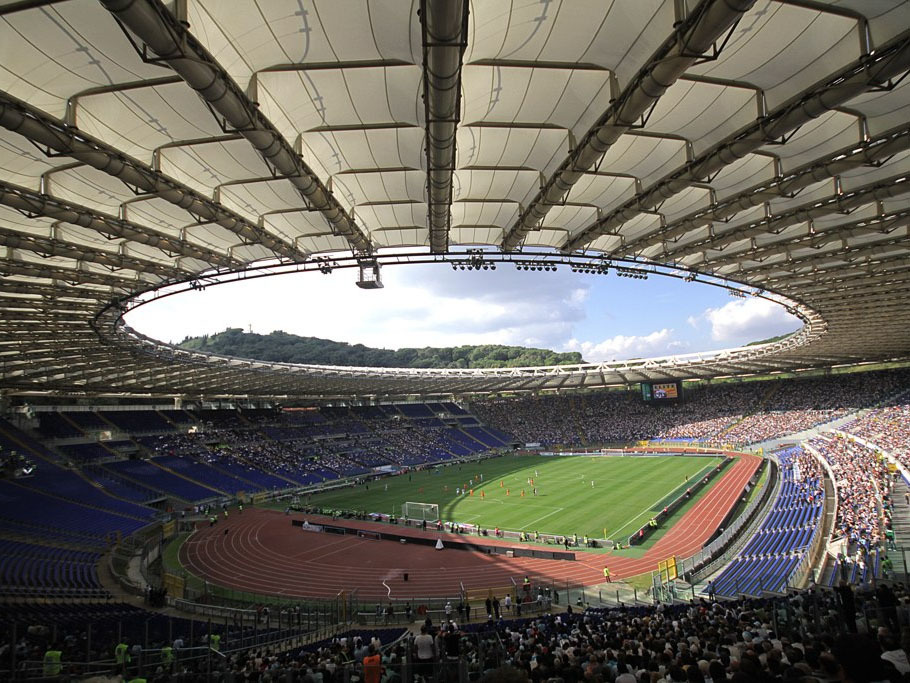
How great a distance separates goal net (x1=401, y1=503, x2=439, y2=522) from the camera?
36.9 metres

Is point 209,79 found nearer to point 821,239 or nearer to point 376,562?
point 821,239

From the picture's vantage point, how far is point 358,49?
7.52m

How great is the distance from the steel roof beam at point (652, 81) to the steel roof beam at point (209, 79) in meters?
5.19

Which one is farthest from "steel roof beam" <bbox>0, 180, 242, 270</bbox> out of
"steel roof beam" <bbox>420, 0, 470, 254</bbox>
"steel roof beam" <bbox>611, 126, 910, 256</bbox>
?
"steel roof beam" <bbox>611, 126, 910, 256</bbox>

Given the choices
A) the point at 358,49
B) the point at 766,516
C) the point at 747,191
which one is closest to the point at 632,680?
the point at 358,49

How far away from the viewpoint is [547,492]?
42.6m

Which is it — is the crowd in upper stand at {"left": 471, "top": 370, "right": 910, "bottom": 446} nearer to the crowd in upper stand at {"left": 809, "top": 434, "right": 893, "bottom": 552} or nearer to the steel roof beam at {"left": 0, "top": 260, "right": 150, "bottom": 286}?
the crowd in upper stand at {"left": 809, "top": 434, "right": 893, "bottom": 552}

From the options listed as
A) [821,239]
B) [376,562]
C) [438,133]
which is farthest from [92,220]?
[376,562]

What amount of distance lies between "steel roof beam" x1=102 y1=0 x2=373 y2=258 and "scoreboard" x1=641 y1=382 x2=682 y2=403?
70.8 m

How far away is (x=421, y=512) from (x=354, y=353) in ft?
346

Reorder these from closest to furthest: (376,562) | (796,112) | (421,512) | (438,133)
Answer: (796,112)
(438,133)
(376,562)
(421,512)

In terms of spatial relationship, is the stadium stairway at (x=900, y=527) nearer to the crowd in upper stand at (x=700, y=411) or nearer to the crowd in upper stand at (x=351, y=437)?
the crowd in upper stand at (x=351, y=437)

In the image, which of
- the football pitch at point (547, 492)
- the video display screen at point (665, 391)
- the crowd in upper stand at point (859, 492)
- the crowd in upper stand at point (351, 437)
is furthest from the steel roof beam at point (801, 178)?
the video display screen at point (665, 391)

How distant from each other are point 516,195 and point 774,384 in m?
72.1
